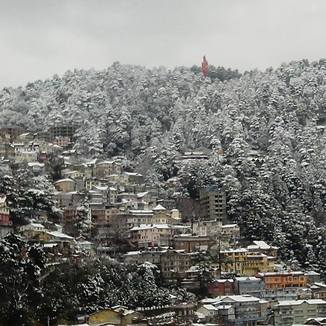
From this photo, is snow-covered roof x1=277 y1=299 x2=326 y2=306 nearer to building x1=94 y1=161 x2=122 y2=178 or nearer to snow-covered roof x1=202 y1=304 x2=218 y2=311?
snow-covered roof x1=202 y1=304 x2=218 y2=311

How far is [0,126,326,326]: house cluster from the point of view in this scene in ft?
160

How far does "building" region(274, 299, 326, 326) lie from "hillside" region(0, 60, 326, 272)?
7229mm

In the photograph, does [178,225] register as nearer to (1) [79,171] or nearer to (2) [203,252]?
(2) [203,252]

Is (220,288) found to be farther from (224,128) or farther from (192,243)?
(224,128)

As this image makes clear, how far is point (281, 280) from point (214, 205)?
10.4m

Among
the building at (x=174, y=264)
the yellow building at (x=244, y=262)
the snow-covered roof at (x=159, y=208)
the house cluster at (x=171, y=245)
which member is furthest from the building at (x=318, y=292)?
the snow-covered roof at (x=159, y=208)

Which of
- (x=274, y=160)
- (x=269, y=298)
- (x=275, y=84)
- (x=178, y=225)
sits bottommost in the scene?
(x=269, y=298)

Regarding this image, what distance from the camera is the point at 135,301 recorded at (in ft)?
154

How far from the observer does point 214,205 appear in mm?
62969

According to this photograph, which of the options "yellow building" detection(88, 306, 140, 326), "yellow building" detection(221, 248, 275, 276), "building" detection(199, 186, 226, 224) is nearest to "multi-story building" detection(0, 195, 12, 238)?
"yellow building" detection(88, 306, 140, 326)

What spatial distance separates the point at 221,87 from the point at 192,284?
46.0 m

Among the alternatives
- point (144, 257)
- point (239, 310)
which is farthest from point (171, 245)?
point (239, 310)

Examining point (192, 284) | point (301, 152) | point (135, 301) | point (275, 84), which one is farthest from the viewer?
point (275, 84)

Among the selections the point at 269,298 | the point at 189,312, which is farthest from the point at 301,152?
the point at 189,312
